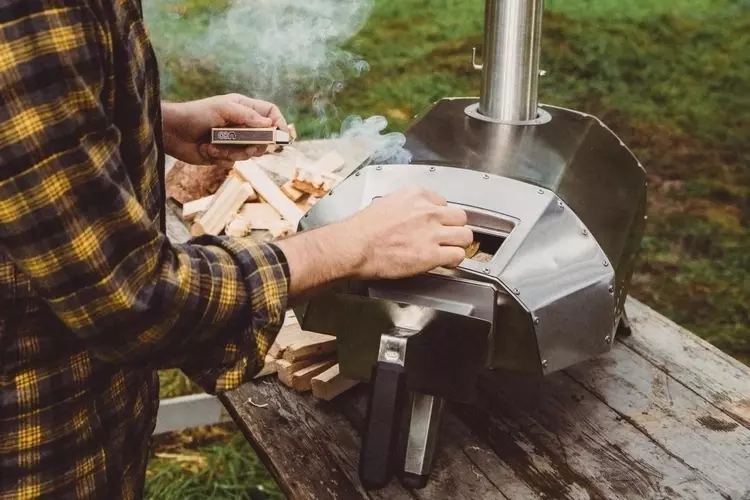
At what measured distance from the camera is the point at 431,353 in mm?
1352

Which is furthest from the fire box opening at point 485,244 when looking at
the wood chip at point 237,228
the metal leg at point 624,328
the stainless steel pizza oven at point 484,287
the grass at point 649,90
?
the grass at point 649,90

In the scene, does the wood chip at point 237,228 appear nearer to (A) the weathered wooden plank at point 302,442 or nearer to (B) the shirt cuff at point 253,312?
(A) the weathered wooden plank at point 302,442

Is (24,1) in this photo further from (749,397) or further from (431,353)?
(749,397)

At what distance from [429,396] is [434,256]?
1.14ft

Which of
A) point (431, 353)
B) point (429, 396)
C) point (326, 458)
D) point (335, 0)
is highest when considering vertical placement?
point (335, 0)

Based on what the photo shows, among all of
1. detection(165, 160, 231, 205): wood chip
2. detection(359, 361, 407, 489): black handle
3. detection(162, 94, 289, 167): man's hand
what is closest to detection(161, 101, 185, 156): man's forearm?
detection(162, 94, 289, 167): man's hand

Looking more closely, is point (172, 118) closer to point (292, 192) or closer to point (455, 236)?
point (455, 236)

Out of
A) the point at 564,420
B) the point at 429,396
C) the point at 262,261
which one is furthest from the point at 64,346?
the point at 564,420

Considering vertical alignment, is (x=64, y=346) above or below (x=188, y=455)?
above

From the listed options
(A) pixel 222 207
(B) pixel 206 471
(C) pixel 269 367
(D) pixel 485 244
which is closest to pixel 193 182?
(A) pixel 222 207

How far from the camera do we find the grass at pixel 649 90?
389 centimetres

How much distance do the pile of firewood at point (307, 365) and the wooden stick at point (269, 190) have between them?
83 cm

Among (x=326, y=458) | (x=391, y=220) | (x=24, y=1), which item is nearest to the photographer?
(x=24, y=1)

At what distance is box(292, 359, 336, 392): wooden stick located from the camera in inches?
71.4
